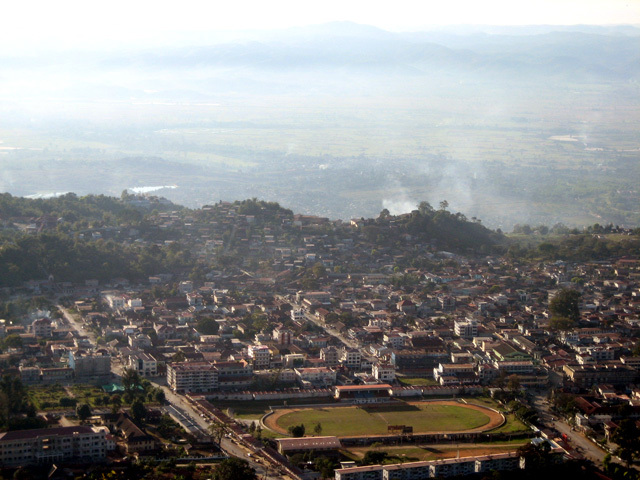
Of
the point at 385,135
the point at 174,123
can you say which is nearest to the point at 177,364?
the point at 385,135

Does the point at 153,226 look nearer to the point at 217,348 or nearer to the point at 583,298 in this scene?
the point at 217,348

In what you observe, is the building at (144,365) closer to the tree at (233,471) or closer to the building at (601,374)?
the tree at (233,471)

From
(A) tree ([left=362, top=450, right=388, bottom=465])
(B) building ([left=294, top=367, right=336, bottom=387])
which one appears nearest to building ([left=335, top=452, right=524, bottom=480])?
(A) tree ([left=362, top=450, right=388, bottom=465])

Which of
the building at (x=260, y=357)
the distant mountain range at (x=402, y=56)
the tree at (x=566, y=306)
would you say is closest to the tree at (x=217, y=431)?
the building at (x=260, y=357)

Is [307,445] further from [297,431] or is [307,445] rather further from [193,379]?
[193,379]

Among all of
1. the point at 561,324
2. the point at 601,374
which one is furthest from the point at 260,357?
the point at 561,324

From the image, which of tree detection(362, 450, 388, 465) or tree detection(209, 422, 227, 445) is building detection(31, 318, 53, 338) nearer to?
tree detection(209, 422, 227, 445)
